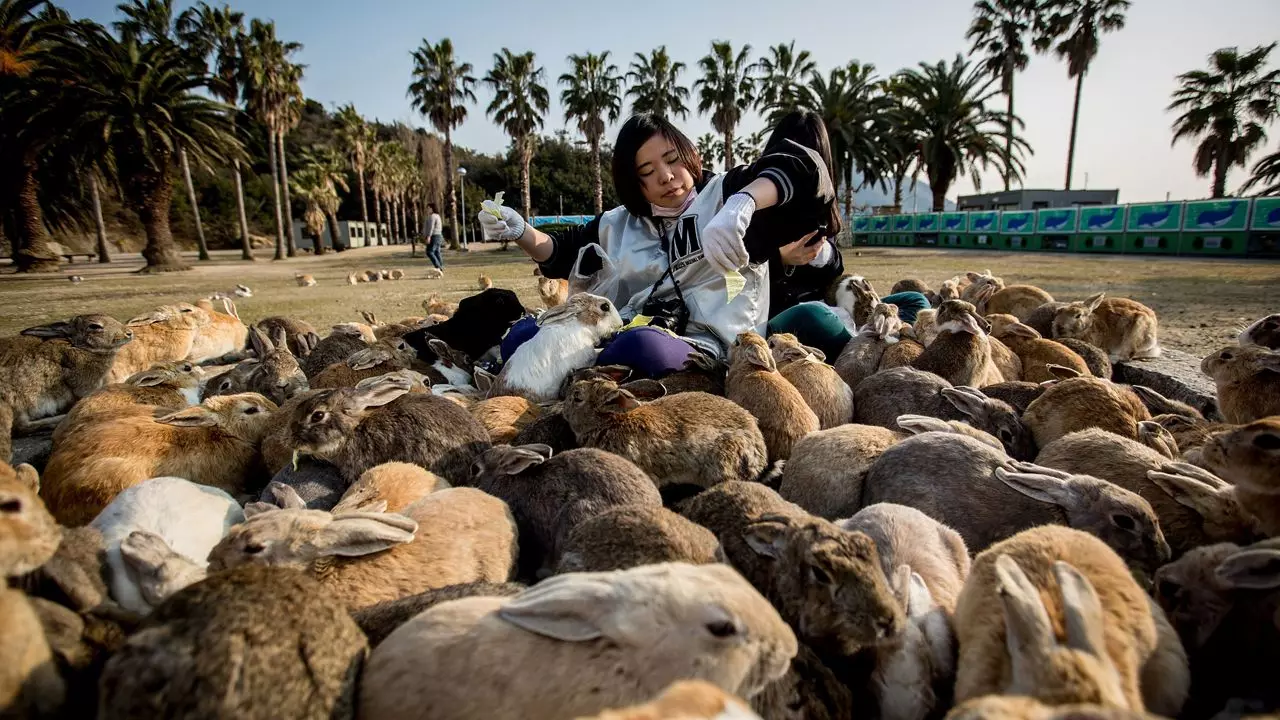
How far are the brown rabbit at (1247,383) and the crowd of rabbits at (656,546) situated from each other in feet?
0.04

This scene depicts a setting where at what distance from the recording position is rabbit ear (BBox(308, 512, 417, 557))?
1861mm

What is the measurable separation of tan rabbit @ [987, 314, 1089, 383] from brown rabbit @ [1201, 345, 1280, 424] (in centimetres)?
71

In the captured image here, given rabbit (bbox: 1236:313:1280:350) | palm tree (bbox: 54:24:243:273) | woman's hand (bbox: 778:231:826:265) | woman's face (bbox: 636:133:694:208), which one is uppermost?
palm tree (bbox: 54:24:243:273)

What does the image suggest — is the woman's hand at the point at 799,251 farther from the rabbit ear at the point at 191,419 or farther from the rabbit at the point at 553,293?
the rabbit at the point at 553,293

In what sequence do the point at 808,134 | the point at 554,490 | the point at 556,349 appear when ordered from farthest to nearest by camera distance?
the point at 808,134
the point at 556,349
the point at 554,490

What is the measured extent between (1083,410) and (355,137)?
6211 cm

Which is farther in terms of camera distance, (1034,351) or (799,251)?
(799,251)

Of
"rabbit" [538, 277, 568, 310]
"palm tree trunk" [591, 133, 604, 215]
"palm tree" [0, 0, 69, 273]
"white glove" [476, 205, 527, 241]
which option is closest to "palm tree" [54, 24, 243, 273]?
"palm tree" [0, 0, 69, 273]

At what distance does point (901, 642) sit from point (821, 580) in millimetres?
238

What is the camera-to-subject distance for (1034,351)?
15.6ft

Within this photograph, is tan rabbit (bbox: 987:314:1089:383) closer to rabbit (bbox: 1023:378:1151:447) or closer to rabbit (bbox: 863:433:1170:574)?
rabbit (bbox: 1023:378:1151:447)

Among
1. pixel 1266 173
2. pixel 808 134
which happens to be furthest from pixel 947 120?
pixel 808 134

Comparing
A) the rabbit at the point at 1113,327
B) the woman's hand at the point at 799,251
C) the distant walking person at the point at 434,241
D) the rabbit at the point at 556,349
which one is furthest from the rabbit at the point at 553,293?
the distant walking person at the point at 434,241

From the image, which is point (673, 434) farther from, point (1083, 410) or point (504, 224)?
point (504, 224)
